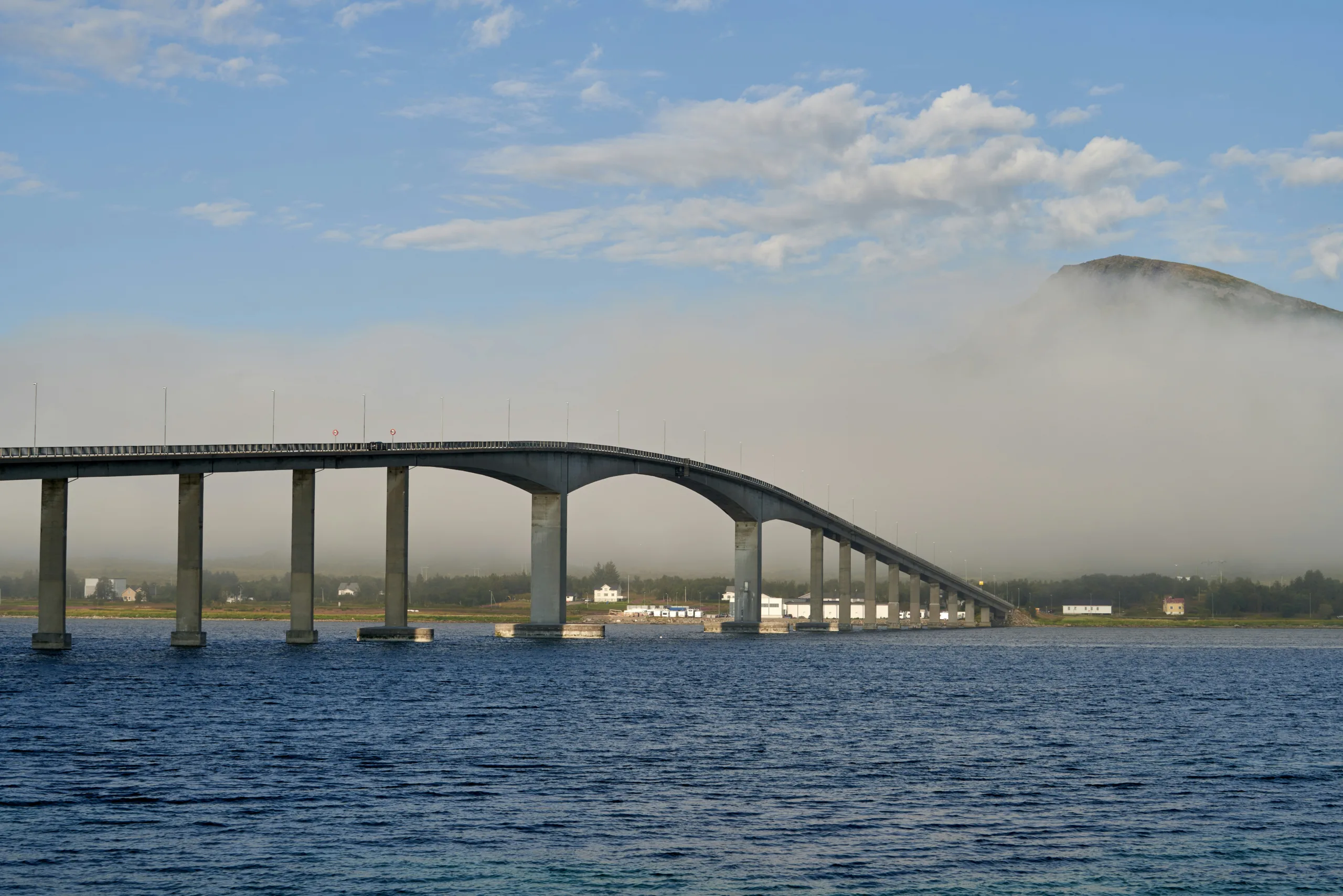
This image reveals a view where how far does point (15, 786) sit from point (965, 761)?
26636 mm

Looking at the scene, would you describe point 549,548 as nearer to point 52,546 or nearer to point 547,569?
point 547,569

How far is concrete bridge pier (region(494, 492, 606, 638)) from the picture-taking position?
132750 mm

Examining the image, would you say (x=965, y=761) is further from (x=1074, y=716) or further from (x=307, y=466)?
(x=307, y=466)

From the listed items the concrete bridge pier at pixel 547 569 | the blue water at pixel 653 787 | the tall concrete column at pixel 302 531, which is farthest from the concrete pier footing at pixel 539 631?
the blue water at pixel 653 787

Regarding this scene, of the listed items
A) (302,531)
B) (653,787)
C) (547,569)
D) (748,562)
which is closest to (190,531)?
(302,531)

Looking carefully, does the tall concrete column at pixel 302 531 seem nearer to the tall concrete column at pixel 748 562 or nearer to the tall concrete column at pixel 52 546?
the tall concrete column at pixel 52 546

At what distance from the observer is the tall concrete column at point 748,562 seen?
176 meters

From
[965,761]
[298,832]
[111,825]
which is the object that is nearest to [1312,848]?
[965,761]

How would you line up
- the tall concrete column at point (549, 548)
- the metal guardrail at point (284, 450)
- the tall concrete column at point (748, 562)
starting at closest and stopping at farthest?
the metal guardrail at point (284, 450) < the tall concrete column at point (549, 548) < the tall concrete column at point (748, 562)

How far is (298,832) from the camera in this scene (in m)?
29.5

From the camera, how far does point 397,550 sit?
11538 cm

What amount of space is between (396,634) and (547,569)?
17.4 metres

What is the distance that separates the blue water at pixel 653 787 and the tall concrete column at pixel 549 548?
183 ft

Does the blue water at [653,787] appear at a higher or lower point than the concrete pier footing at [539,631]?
higher
